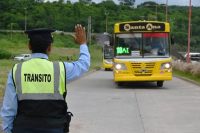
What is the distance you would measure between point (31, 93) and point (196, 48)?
96.4 metres

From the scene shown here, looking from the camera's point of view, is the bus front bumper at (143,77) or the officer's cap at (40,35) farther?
the bus front bumper at (143,77)

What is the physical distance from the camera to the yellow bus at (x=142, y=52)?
908 inches

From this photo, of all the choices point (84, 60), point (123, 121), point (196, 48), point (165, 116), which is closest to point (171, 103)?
point (165, 116)

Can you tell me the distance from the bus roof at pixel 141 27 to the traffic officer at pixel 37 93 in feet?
62.9

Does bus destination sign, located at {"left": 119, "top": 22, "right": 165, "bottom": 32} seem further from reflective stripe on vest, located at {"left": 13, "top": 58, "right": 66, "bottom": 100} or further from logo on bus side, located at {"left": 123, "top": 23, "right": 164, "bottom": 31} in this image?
reflective stripe on vest, located at {"left": 13, "top": 58, "right": 66, "bottom": 100}

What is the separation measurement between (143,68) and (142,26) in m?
2.03

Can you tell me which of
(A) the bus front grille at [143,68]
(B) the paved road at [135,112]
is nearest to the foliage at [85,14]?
(A) the bus front grille at [143,68]

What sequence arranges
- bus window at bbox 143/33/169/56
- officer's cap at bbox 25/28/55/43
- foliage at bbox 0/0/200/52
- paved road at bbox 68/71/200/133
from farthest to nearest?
1. foliage at bbox 0/0/200/52
2. bus window at bbox 143/33/169/56
3. paved road at bbox 68/71/200/133
4. officer's cap at bbox 25/28/55/43

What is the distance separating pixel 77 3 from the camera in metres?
125

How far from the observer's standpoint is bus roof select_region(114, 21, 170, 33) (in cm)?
2395

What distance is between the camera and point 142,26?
24047 millimetres

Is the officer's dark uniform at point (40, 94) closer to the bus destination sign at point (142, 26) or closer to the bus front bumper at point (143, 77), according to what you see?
the bus front bumper at point (143, 77)

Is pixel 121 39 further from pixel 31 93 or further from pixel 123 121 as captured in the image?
pixel 31 93

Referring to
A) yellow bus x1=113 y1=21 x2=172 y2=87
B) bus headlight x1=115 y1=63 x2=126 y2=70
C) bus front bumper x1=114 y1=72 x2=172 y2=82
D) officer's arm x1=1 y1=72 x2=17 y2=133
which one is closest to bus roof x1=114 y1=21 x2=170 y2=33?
yellow bus x1=113 y1=21 x2=172 y2=87
